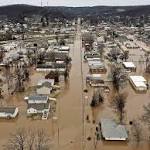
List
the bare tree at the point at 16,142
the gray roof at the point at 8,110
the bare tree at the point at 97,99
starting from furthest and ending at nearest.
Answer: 1. the bare tree at the point at 97,99
2. the gray roof at the point at 8,110
3. the bare tree at the point at 16,142

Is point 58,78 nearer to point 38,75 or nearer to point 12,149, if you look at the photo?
point 38,75

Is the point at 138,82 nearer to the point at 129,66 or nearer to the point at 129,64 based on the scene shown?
the point at 129,66

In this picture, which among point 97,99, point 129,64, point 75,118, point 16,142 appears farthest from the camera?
point 129,64

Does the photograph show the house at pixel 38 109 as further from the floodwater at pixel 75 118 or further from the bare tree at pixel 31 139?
the bare tree at pixel 31 139

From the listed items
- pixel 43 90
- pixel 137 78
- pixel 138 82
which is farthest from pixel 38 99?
pixel 137 78

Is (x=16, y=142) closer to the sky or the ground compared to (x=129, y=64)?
closer to the ground

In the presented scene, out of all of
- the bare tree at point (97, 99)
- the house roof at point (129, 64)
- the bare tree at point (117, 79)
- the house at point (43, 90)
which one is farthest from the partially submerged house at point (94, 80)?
the house roof at point (129, 64)
